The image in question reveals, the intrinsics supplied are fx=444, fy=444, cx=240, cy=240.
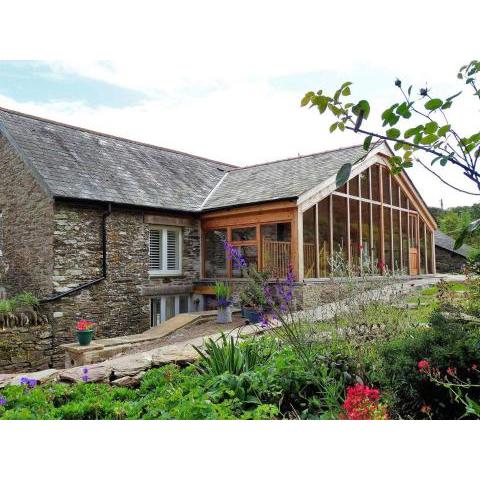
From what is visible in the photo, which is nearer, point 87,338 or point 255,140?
point 255,140

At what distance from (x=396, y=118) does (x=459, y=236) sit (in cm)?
49

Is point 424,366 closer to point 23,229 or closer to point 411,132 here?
point 411,132

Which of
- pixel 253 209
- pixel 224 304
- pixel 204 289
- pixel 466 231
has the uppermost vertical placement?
pixel 253 209

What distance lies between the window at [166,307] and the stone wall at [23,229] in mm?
2868

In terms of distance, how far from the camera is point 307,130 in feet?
12.4

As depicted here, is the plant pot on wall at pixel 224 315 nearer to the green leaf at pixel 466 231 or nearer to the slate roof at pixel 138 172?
the slate roof at pixel 138 172

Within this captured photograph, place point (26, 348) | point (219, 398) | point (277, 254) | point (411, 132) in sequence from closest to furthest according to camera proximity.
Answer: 1. point (411, 132)
2. point (219, 398)
3. point (26, 348)
4. point (277, 254)

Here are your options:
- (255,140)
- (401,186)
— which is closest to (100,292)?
(255,140)

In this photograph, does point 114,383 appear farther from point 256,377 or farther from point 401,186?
point 401,186

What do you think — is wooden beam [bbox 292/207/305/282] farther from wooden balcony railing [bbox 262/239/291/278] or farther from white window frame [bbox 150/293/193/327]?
white window frame [bbox 150/293/193/327]

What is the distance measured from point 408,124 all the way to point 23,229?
10.6 meters

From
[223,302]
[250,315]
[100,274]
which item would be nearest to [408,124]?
[250,315]

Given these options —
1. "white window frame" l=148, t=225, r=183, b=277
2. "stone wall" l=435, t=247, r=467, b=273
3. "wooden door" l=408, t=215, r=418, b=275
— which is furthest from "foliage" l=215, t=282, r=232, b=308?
"stone wall" l=435, t=247, r=467, b=273

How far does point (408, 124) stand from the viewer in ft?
6.42
